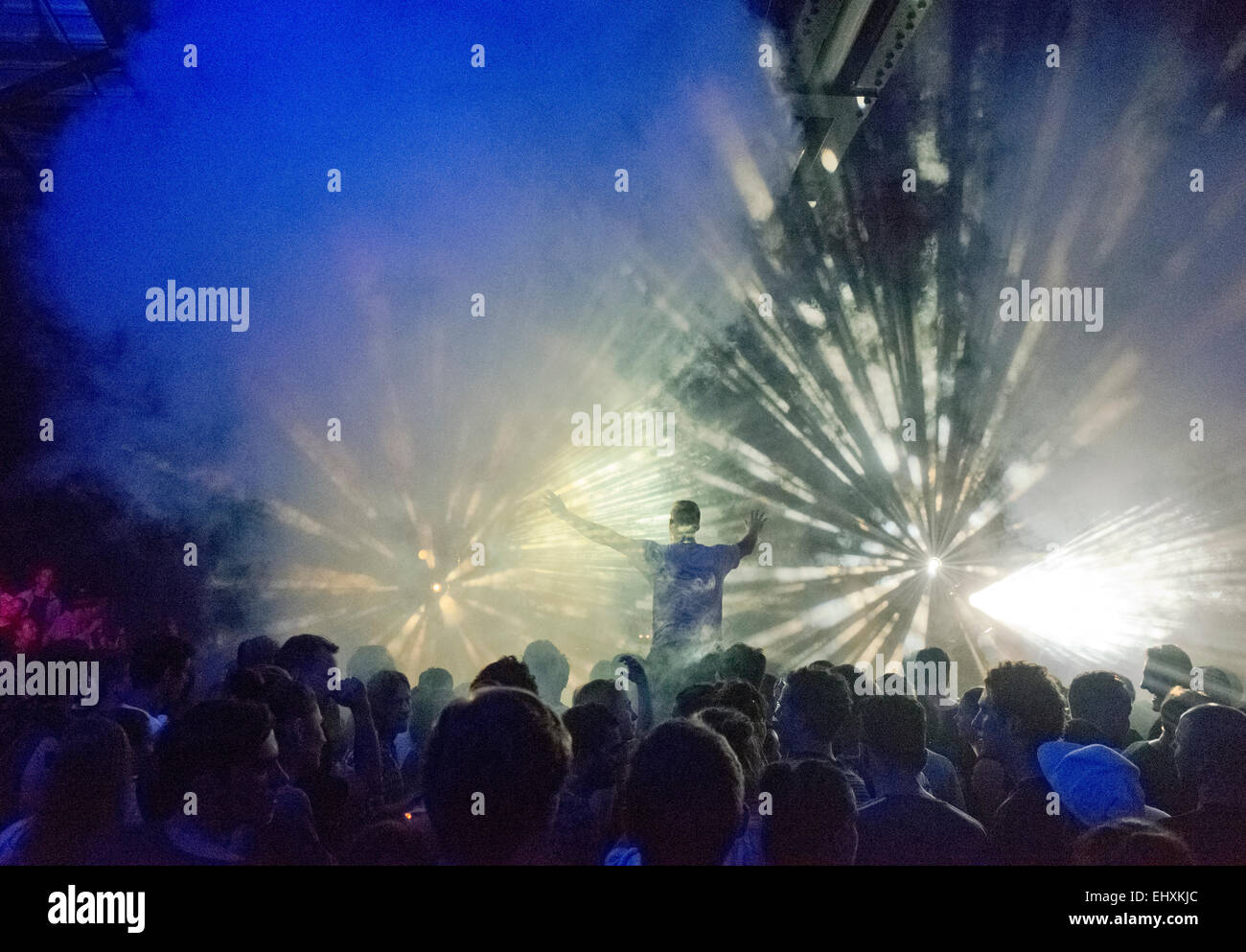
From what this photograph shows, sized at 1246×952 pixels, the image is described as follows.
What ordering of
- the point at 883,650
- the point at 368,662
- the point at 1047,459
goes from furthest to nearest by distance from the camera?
1. the point at 883,650
2. the point at 1047,459
3. the point at 368,662

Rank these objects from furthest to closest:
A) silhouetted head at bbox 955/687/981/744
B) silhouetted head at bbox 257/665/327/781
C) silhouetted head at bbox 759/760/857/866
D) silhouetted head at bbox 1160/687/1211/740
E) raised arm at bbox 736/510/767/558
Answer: raised arm at bbox 736/510/767/558
silhouetted head at bbox 955/687/981/744
silhouetted head at bbox 1160/687/1211/740
silhouetted head at bbox 257/665/327/781
silhouetted head at bbox 759/760/857/866

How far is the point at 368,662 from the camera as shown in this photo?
3760mm

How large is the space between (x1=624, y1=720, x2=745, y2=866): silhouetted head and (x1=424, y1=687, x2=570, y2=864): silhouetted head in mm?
215

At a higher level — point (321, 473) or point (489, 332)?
point (489, 332)

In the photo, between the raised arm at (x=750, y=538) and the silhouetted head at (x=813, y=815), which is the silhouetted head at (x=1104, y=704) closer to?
the silhouetted head at (x=813, y=815)

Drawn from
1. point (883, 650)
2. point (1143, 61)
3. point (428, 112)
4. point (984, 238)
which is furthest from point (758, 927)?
point (1143, 61)

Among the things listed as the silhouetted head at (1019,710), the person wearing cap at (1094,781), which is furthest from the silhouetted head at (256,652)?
the person wearing cap at (1094,781)

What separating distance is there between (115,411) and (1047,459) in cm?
553

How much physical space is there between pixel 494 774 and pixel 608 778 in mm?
542

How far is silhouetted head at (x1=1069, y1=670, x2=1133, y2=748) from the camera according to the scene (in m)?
2.91

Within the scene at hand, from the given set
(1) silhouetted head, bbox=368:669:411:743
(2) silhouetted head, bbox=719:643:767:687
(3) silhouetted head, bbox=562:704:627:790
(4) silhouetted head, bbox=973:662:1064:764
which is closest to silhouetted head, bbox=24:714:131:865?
(1) silhouetted head, bbox=368:669:411:743

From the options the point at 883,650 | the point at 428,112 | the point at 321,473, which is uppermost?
the point at 428,112

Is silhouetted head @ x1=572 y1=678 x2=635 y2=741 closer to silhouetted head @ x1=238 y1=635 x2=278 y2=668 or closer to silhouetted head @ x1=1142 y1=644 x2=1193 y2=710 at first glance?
silhouetted head @ x1=238 y1=635 x2=278 y2=668

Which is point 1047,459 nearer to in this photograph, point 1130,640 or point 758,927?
point 1130,640
